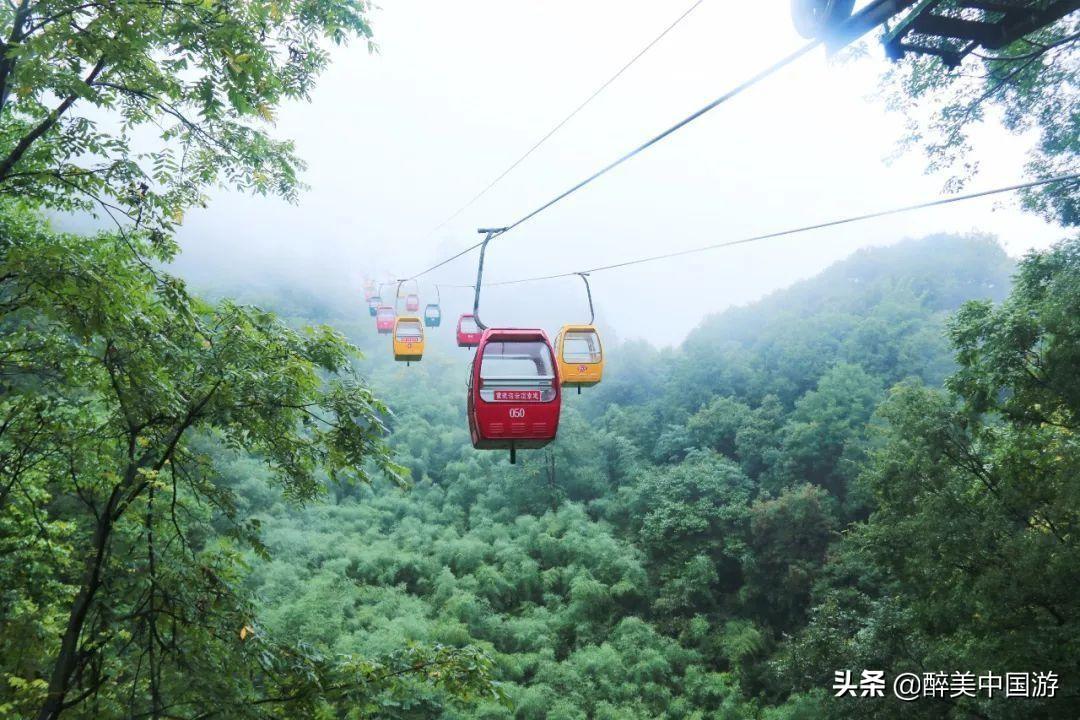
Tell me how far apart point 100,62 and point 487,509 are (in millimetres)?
26398

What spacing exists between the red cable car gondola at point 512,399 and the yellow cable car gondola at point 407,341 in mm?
7374

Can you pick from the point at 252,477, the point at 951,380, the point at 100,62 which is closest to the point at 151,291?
the point at 100,62

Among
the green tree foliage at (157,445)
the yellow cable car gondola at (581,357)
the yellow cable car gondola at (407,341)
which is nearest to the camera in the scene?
the green tree foliage at (157,445)

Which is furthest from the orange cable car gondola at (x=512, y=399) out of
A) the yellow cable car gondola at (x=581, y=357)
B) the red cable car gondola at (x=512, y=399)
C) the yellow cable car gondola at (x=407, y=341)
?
the yellow cable car gondola at (x=407, y=341)

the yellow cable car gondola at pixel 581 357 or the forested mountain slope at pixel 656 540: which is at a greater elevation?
the yellow cable car gondola at pixel 581 357

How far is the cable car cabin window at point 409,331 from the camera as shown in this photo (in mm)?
13891

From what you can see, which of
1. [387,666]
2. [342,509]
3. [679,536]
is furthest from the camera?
[342,509]

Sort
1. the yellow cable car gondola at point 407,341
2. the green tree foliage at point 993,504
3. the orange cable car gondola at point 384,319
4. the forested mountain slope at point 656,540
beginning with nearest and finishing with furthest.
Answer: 1. the green tree foliage at point 993,504
2. the yellow cable car gondola at point 407,341
3. the forested mountain slope at point 656,540
4. the orange cable car gondola at point 384,319

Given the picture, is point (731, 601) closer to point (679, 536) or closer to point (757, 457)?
point (679, 536)

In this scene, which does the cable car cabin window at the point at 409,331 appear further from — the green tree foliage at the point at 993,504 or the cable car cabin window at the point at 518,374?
the green tree foliage at the point at 993,504

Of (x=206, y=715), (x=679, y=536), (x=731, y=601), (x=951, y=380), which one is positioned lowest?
(x=731, y=601)

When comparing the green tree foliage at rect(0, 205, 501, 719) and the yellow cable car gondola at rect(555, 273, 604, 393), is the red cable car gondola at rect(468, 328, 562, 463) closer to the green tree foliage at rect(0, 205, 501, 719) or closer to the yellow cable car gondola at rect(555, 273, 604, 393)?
the green tree foliage at rect(0, 205, 501, 719)

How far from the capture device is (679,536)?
24156 millimetres

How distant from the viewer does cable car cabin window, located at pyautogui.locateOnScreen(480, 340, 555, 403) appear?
21.3 ft
